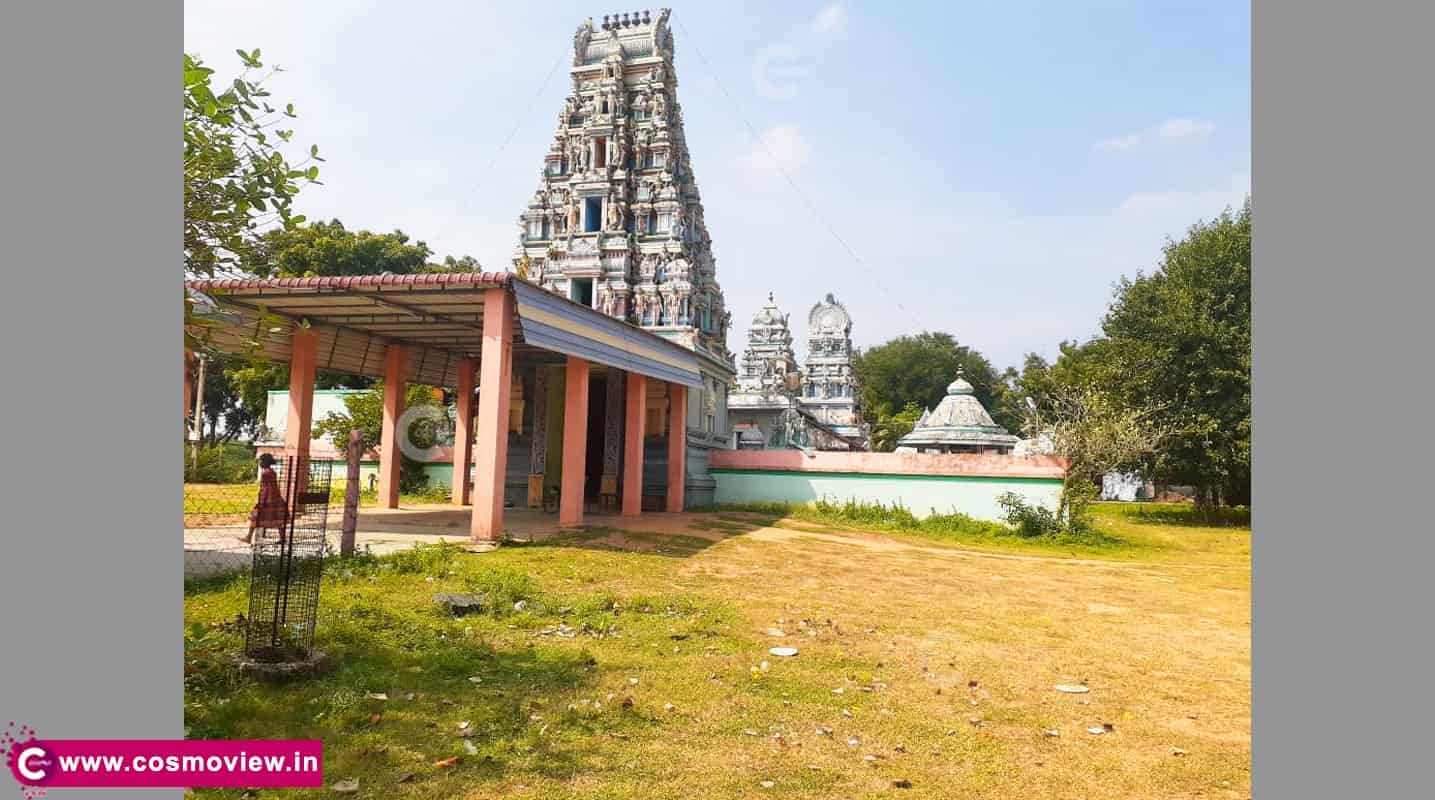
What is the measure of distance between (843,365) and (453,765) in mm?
47580

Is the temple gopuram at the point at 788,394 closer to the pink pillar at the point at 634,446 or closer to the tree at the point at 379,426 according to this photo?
the tree at the point at 379,426

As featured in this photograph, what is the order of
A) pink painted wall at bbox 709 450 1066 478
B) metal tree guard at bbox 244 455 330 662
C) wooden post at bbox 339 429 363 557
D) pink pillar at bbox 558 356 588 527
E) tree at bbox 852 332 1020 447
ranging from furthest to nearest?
tree at bbox 852 332 1020 447 < pink painted wall at bbox 709 450 1066 478 < pink pillar at bbox 558 356 588 527 < wooden post at bbox 339 429 363 557 < metal tree guard at bbox 244 455 330 662

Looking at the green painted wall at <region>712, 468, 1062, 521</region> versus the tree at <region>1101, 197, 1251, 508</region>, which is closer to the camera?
the green painted wall at <region>712, 468, 1062, 521</region>

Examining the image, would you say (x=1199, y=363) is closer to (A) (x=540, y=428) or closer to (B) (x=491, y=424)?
(A) (x=540, y=428)

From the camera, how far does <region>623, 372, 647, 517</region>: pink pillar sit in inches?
681

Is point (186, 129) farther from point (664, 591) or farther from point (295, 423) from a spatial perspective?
point (295, 423)

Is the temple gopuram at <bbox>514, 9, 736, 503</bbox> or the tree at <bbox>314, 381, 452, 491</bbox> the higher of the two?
the temple gopuram at <bbox>514, 9, 736, 503</bbox>

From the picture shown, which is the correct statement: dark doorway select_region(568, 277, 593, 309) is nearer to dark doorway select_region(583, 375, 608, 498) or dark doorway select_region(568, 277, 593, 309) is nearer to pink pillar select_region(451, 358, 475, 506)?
dark doorway select_region(583, 375, 608, 498)

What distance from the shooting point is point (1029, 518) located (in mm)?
18828

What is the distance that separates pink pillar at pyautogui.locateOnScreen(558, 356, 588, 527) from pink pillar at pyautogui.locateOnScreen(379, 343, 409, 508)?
522cm

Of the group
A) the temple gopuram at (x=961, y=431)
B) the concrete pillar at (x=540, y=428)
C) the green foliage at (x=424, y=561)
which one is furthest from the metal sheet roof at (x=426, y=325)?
the temple gopuram at (x=961, y=431)

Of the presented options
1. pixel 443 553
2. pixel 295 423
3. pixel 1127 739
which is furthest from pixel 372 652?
pixel 295 423

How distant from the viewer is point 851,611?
8680 mm

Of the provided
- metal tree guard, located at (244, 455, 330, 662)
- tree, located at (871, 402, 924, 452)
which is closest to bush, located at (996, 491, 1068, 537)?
metal tree guard, located at (244, 455, 330, 662)
